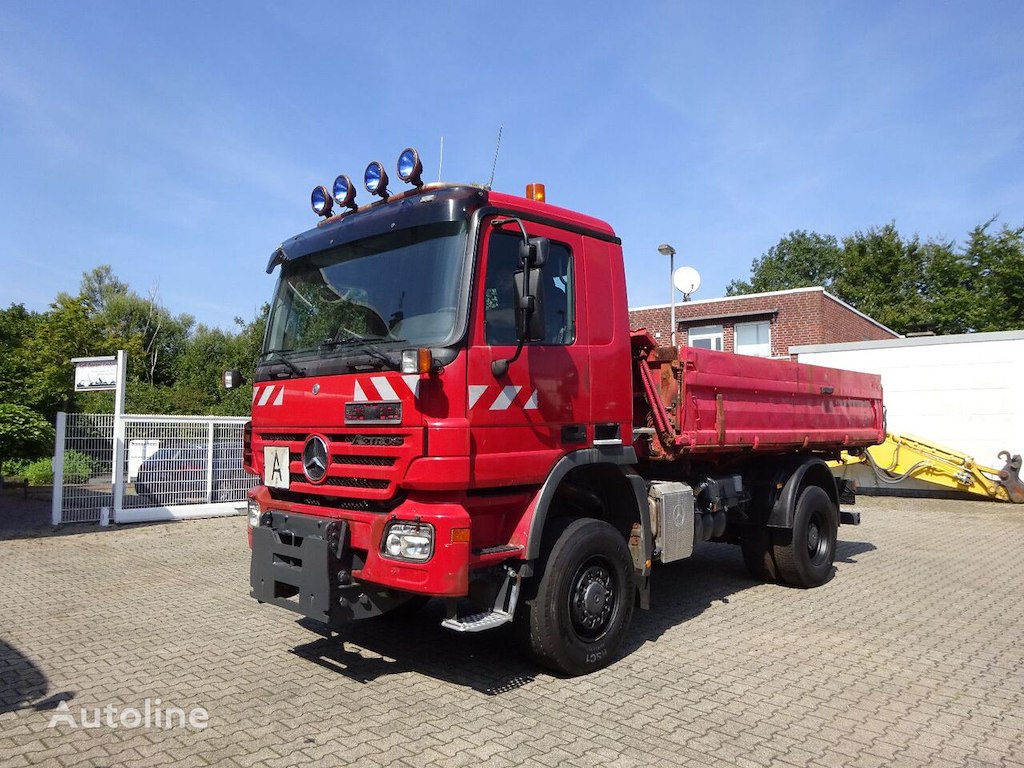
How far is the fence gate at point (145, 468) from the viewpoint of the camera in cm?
1119

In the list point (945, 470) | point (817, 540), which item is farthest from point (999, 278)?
point (817, 540)

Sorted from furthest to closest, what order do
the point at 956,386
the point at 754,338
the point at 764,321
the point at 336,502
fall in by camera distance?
the point at 754,338 < the point at 764,321 < the point at 956,386 < the point at 336,502

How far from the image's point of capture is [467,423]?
399cm

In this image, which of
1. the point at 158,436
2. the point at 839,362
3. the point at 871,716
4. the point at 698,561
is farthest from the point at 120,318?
the point at 871,716

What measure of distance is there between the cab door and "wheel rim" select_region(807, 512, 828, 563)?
3.91 metres

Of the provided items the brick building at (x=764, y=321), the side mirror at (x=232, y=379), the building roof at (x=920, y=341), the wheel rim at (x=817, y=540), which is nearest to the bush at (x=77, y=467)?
the side mirror at (x=232, y=379)

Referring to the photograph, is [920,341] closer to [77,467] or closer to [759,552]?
[759,552]

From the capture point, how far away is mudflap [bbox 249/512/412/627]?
408 cm

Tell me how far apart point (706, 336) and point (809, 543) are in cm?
1802

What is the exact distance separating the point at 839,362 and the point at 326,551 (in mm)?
16164

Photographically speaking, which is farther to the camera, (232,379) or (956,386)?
(956,386)

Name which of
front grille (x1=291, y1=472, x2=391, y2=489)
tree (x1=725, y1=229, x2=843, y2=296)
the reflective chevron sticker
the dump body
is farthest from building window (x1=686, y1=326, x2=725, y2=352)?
tree (x1=725, y1=229, x2=843, y2=296)

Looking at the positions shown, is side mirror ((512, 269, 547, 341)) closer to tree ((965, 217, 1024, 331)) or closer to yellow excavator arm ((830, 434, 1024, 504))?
yellow excavator arm ((830, 434, 1024, 504))

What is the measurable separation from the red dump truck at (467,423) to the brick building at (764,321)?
54.1 ft
